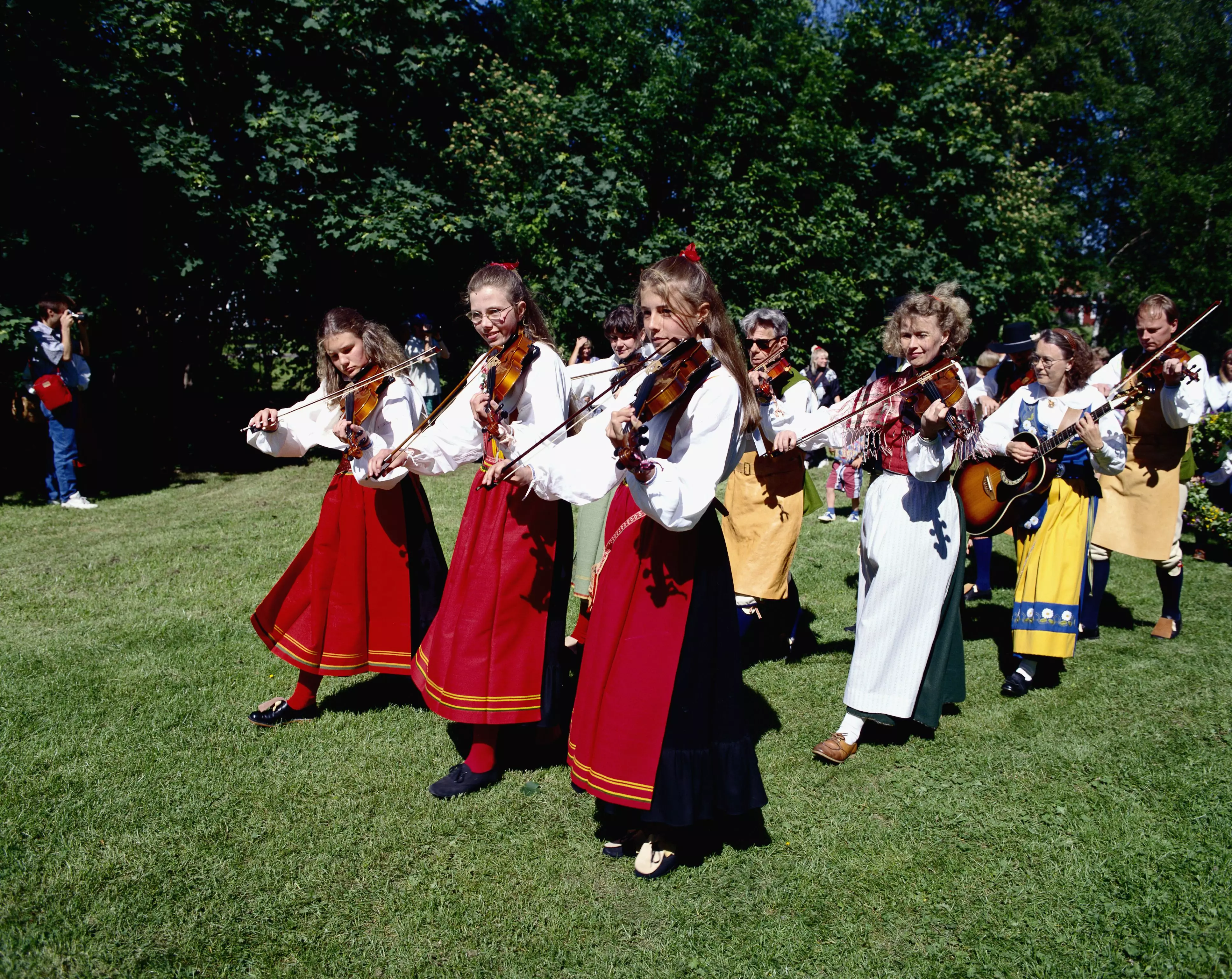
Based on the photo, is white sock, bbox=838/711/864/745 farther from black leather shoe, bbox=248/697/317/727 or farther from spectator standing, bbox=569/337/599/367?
spectator standing, bbox=569/337/599/367

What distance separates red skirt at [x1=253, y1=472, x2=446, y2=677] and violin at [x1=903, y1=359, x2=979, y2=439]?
246 cm

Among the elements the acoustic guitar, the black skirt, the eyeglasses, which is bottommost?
the black skirt

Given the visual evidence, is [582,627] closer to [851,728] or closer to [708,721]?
[851,728]

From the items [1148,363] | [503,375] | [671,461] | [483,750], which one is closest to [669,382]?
[671,461]

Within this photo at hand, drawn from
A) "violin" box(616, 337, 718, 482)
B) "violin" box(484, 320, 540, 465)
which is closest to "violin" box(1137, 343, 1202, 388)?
"violin" box(616, 337, 718, 482)

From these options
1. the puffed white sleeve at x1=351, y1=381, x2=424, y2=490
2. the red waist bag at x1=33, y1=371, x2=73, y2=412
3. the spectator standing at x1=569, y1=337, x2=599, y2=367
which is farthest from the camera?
the red waist bag at x1=33, y1=371, x2=73, y2=412

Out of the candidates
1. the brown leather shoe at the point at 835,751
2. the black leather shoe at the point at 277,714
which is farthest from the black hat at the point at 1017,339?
the black leather shoe at the point at 277,714

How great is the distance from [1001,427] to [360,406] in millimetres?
3724

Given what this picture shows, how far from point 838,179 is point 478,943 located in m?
15.9

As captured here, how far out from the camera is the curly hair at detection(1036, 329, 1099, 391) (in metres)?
5.00

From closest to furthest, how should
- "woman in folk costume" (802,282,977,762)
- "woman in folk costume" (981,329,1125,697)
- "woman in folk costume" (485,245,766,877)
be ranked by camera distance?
"woman in folk costume" (485,245,766,877) → "woman in folk costume" (802,282,977,762) → "woman in folk costume" (981,329,1125,697)

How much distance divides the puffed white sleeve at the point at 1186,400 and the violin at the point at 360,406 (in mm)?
4832

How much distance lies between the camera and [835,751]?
13.8ft

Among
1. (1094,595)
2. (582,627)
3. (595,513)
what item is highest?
(595,513)
